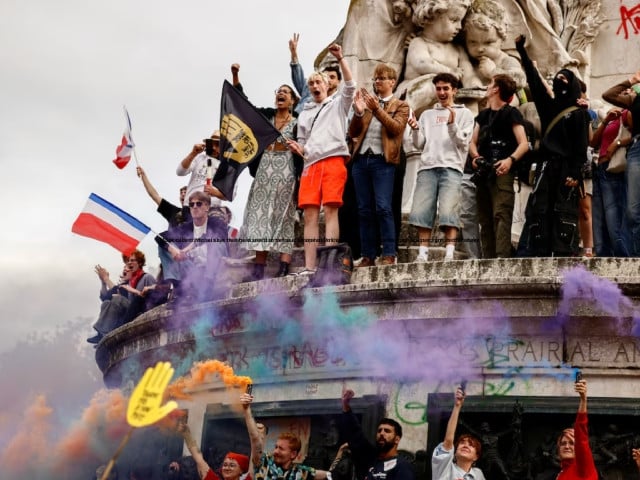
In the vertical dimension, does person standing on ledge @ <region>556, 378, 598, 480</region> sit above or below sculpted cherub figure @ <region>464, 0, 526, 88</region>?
below

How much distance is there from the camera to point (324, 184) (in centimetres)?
1616

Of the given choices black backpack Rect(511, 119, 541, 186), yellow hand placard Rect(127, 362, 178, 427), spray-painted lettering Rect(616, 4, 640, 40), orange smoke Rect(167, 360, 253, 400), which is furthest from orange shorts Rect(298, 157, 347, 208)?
spray-painted lettering Rect(616, 4, 640, 40)

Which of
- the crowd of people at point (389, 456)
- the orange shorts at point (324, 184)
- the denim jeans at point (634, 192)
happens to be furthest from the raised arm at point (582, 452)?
the orange shorts at point (324, 184)

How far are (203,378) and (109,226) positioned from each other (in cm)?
261

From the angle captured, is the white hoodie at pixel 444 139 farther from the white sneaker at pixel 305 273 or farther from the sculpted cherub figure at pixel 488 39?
the sculpted cherub figure at pixel 488 39

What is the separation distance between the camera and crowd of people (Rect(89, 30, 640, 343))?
1569 centimetres

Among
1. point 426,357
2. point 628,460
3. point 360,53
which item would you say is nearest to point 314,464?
point 426,357

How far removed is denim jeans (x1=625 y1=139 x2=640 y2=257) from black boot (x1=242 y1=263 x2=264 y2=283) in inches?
150

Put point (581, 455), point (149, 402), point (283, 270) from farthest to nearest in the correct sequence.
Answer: point (283, 270) → point (581, 455) → point (149, 402)

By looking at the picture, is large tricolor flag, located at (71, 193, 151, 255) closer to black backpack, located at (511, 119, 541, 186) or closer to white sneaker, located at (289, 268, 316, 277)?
white sneaker, located at (289, 268, 316, 277)

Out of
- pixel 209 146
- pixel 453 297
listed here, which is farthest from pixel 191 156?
pixel 453 297

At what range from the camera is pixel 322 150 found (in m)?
16.2

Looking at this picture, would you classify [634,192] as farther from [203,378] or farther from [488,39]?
[488,39]

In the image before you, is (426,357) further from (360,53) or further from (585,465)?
(360,53)
